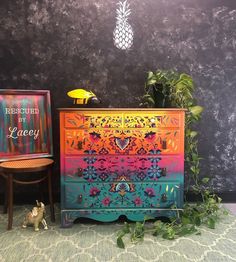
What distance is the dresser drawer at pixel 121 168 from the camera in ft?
7.72

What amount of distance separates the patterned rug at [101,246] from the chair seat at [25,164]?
0.54 meters

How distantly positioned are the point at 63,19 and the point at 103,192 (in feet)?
6.06

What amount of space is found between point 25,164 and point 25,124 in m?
0.47

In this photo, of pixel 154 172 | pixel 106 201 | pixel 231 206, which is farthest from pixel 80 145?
pixel 231 206

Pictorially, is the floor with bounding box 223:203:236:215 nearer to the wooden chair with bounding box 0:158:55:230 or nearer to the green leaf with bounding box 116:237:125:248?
the green leaf with bounding box 116:237:125:248

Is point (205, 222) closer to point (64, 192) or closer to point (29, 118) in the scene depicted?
point (64, 192)

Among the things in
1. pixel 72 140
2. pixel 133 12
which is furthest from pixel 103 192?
pixel 133 12

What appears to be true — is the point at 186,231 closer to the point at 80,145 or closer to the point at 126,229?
the point at 126,229

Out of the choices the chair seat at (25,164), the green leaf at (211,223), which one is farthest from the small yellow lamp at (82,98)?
the green leaf at (211,223)

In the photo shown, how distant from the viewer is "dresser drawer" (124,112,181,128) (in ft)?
7.64

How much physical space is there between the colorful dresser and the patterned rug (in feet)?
0.53

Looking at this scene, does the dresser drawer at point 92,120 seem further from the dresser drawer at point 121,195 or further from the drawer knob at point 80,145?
the dresser drawer at point 121,195

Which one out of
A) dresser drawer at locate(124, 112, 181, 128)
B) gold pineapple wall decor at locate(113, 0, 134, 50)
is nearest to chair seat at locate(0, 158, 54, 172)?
dresser drawer at locate(124, 112, 181, 128)

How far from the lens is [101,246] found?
205 centimetres
